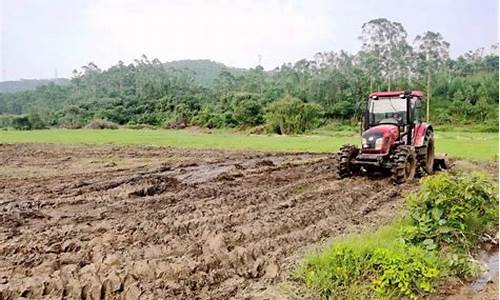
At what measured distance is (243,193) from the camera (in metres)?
9.90

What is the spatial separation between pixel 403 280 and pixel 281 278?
3.57 ft

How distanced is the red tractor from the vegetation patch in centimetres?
357

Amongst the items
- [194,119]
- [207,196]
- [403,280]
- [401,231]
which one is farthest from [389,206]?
[194,119]

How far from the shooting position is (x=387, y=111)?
11.4 m

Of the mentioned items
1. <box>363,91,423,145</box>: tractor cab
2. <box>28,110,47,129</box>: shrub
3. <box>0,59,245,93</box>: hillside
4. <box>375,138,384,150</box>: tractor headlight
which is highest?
<box>0,59,245,93</box>: hillside

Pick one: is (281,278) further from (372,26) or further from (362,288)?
(372,26)

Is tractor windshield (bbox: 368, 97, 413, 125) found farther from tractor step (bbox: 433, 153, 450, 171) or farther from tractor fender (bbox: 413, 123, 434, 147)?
tractor step (bbox: 433, 153, 450, 171)

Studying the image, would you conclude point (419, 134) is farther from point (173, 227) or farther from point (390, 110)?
point (173, 227)

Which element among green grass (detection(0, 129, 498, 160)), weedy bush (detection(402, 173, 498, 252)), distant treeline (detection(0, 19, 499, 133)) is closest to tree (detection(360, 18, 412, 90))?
distant treeline (detection(0, 19, 499, 133))

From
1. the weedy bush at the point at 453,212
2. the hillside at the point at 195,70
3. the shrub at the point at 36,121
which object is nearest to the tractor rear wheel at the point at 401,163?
the weedy bush at the point at 453,212

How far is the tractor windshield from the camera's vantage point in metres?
11.2

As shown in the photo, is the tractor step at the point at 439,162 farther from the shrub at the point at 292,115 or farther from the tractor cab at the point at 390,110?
the shrub at the point at 292,115

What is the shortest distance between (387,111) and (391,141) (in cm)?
80

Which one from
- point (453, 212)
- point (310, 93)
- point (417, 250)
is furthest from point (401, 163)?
point (310, 93)
